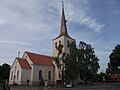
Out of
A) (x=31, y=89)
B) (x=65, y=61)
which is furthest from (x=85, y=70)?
(x=31, y=89)

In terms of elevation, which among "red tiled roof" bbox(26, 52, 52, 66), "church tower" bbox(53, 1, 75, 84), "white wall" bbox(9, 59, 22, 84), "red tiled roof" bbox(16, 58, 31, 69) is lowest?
"white wall" bbox(9, 59, 22, 84)

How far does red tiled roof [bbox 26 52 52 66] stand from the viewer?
61.9 metres

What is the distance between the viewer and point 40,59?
65.1m

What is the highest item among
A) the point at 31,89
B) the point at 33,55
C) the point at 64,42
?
the point at 64,42

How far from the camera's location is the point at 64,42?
65188 millimetres

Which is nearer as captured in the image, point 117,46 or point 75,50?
point 75,50

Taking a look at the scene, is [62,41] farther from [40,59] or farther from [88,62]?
[88,62]

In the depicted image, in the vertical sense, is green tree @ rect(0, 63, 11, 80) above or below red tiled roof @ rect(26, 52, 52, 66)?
below

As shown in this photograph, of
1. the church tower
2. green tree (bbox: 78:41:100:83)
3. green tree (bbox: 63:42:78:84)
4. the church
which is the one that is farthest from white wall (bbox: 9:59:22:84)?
green tree (bbox: 78:41:100:83)

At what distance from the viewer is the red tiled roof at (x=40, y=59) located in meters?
61.9

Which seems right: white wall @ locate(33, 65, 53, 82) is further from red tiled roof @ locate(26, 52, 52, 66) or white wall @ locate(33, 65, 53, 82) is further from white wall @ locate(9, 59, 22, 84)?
white wall @ locate(9, 59, 22, 84)

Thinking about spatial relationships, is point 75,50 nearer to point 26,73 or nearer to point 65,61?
point 65,61

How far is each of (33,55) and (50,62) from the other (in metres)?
6.93

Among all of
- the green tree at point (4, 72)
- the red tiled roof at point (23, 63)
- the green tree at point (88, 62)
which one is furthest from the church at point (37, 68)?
the green tree at point (4, 72)
